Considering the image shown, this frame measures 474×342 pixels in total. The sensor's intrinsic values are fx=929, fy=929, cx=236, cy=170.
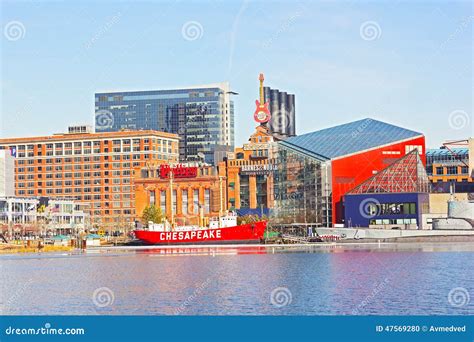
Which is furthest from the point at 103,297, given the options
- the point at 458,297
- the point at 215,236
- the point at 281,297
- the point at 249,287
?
the point at 215,236

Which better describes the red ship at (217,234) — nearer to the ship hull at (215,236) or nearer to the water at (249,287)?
the ship hull at (215,236)

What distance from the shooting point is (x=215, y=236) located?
Answer: 633ft

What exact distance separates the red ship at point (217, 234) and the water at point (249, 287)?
233ft

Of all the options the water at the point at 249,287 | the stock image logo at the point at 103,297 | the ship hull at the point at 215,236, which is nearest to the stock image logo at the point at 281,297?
the water at the point at 249,287

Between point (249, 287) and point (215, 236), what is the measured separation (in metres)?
113

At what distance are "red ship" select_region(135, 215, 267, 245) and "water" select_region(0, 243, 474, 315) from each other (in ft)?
233

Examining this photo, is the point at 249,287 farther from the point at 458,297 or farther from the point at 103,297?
the point at 458,297

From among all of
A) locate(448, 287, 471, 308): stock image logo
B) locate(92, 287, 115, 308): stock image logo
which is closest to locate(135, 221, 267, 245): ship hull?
locate(92, 287, 115, 308): stock image logo

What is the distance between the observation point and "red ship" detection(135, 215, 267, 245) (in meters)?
193

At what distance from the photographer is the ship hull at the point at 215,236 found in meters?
193

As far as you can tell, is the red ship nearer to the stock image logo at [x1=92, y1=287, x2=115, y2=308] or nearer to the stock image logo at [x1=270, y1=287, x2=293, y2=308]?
the stock image logo at [x1=92, y1=287, x2=115, y2=308]
